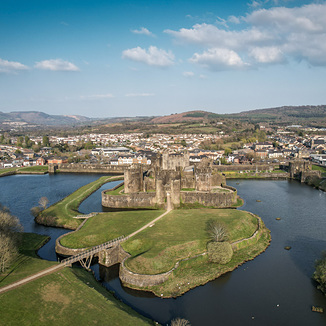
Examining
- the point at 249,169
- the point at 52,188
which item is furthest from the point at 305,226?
the point at 52,188

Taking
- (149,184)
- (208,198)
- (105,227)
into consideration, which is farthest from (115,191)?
(208,198)

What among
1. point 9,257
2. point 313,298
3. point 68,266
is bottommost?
point 313,298

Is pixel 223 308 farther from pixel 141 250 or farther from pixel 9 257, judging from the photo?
pixel 9 257

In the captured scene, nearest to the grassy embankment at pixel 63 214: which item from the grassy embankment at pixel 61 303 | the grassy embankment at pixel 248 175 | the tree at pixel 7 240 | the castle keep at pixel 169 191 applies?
the castle keep at pixel 169 191

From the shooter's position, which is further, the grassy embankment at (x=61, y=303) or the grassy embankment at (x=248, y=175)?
the grassy embankment at (x=248, y=175)

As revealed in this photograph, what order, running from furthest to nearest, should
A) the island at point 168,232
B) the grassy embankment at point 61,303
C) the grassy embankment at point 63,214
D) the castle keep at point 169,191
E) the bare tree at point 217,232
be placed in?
the castle keep at point 169,191 < the grassy embankment at point 63,214 < the bare tree at point 217,232 < the island at point 168,232 < the grassy embankment at point 61,303

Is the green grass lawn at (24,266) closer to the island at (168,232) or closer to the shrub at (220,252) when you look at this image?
the island at (168,232)

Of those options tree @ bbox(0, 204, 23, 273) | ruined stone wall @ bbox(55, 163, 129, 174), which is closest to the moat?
tree @ bbox(0, 204, 23, 273)
